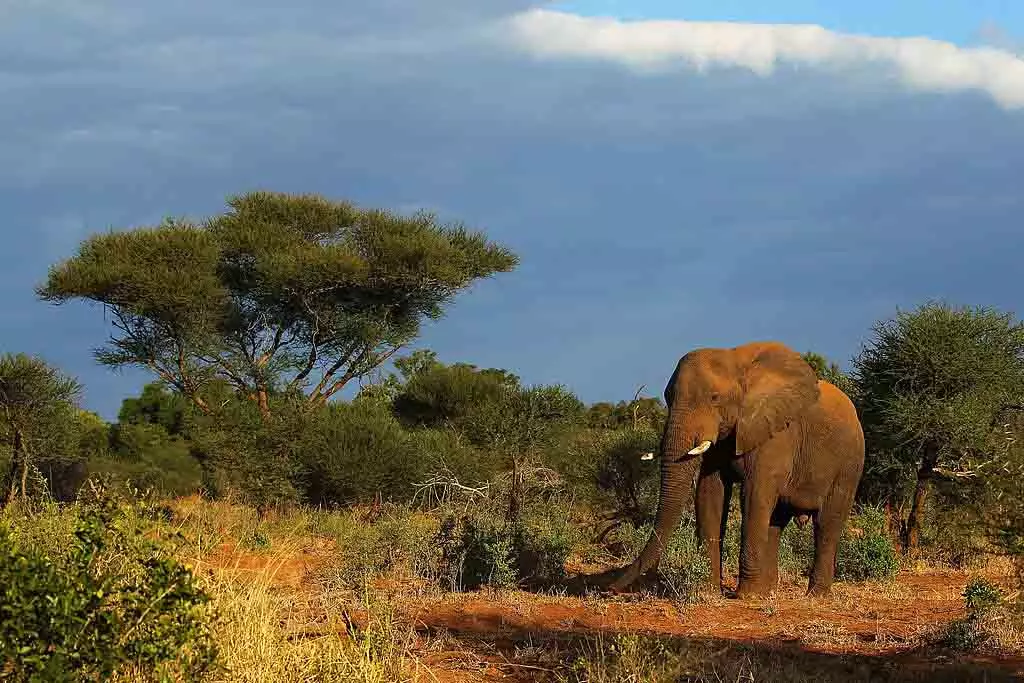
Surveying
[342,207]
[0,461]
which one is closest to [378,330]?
[342,207]

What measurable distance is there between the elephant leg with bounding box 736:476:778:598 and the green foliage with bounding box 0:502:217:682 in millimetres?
6291

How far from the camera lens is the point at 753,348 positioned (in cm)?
1276

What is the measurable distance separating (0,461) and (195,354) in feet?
20.5

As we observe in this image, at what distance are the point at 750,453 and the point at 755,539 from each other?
31.3 inches

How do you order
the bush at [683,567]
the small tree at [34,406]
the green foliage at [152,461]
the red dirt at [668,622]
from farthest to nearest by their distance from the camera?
the green foliage at [152,461]
the small tree at [34,406]
the bush at [683,567]
the red dirt at [668,622]

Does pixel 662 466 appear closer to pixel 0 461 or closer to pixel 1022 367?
pixel 1022 367

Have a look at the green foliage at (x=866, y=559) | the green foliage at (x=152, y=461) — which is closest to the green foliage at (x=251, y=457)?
the green foliage at (x=152, y=461)

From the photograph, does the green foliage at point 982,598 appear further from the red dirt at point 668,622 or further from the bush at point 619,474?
the bush at point 619,474

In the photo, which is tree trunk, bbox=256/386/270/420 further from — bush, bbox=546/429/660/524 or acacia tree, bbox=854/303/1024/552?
acacia tree, bbox=854/303/1024/552

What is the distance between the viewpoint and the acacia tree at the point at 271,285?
2755 cm

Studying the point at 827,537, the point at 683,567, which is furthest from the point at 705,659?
the point at 827,537

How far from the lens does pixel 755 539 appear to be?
39.4 ft

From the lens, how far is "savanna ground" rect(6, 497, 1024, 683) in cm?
711

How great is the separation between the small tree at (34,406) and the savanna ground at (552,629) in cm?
1016
